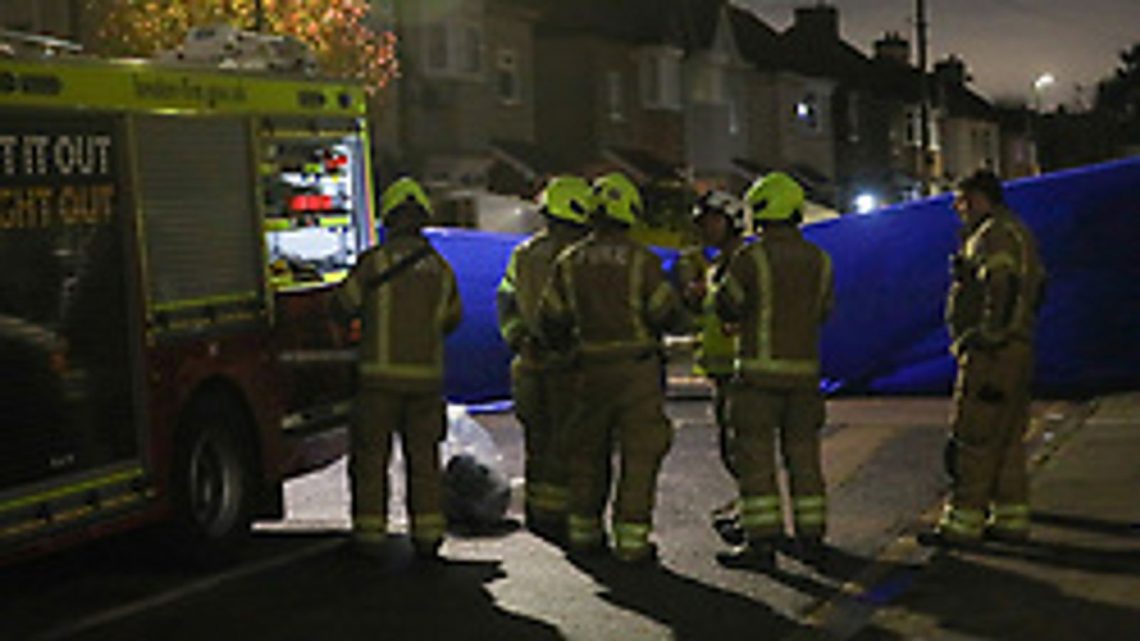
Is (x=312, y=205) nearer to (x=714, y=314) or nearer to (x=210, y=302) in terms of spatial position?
(x=210, y=302)

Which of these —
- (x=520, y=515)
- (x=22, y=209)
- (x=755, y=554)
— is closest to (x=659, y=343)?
(x=755, y=554)

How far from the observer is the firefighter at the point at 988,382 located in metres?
9.12

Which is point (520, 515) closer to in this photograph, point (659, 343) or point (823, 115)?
point (659, 343)

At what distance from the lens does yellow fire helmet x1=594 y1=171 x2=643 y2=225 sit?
9.10 meters

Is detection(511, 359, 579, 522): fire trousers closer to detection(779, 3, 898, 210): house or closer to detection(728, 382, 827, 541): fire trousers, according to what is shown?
detection(728, 382, 827, 541): fire trousers

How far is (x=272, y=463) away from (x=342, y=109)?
2053 millimetres

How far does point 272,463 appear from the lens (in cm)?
985

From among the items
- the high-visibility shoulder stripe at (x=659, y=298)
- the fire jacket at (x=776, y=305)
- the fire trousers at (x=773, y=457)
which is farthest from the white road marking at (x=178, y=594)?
the fire jacket at (x=776, y=305)

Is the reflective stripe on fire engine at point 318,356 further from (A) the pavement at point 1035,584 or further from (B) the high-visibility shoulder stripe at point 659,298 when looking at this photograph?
(A) the pavement at point 1035,584

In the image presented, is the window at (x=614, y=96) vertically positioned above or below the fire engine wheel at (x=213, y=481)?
above

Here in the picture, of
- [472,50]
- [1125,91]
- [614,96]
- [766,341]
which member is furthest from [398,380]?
[1125,91]

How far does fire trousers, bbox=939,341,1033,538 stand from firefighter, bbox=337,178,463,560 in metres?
2.51

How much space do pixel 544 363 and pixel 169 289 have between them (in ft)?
6.65

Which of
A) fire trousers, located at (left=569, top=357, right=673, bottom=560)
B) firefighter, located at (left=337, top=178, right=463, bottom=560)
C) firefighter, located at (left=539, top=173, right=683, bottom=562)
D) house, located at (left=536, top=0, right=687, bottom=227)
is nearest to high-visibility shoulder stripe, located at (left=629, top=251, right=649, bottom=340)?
firefighter, located at (left=539, top=173, right=683, bottom=562)
